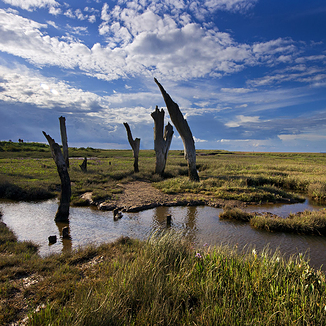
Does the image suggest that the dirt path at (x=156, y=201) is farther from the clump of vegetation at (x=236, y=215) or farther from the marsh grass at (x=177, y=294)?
the marsh grass at (x=177, y=294)

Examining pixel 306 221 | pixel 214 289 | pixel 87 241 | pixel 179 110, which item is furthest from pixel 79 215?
pixel 179 110

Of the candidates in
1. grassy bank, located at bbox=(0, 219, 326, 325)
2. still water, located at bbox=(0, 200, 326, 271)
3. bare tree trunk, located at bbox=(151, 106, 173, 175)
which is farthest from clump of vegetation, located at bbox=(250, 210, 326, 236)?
bare tree trunk, located at bbox=(151, 106, 173, 175)

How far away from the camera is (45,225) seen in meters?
8.79

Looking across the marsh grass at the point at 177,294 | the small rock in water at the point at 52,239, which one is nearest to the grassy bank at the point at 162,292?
the marsh grass at the point at 177,294

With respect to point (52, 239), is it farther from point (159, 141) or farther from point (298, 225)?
point (159, 141)

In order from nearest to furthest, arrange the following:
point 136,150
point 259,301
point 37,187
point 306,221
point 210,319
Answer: point 210,319, point 259,301, point 306,221, point 37,187, point 136,150

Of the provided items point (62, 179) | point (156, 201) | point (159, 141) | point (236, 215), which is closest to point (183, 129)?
point (159, 141)

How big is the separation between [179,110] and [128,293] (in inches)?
638

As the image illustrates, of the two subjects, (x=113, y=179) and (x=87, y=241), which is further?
(x=113, y=179)

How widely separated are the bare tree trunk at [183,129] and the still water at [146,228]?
668 cm

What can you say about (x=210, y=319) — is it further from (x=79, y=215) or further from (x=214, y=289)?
(x=79, y=215)

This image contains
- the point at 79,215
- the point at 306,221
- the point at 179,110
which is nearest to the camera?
the point at 306,221

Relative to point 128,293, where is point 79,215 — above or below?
below

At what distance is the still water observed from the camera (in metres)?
6.99
